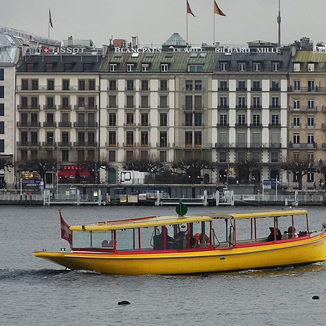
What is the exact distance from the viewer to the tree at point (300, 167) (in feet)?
456

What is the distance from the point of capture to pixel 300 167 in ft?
456

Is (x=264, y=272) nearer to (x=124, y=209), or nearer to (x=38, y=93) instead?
(x=124, y=209)

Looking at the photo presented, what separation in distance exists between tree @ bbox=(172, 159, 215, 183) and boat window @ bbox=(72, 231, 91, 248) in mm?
89733

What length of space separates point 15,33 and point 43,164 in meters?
28.6

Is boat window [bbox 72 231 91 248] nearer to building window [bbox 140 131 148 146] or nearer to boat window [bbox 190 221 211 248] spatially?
boat window [bbox 190 221 211 248]

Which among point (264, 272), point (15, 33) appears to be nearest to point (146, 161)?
point (15, 33)

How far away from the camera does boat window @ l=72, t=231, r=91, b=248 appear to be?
50.6 m

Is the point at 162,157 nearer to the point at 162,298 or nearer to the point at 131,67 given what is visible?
the point at 131,67

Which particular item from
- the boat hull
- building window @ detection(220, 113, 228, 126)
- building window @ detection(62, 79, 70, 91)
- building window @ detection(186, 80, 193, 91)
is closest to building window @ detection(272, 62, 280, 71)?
building window @ detection(220, 113, 228, 126)

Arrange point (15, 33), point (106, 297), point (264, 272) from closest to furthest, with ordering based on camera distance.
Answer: point (106, 297), point (264, 272), point (15, 33)

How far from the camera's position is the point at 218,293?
4847 cm

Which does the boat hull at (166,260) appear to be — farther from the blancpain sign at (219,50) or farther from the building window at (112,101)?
the blancpain sign at (219,50)

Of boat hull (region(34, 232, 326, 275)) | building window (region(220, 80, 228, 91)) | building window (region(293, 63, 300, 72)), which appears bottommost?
boat hull (region(34, 232, 326, 275))

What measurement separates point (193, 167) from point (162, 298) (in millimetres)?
93906
